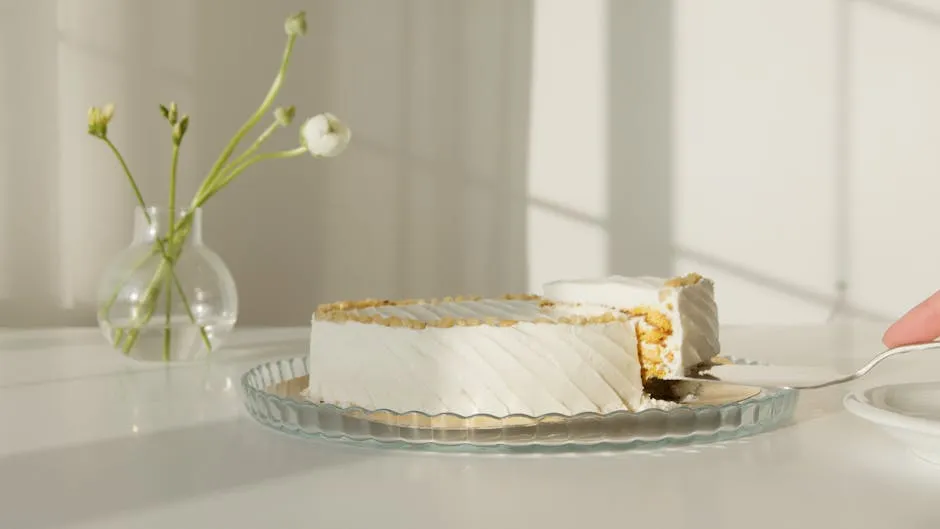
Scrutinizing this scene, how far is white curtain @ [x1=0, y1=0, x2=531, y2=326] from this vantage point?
96.8 inches

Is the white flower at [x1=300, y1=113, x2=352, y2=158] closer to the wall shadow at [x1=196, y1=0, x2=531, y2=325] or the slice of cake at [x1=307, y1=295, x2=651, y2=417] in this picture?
the slice of cake at [x1=307, y1=295, x2=651, y2=417]

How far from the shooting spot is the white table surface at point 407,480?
58 centimetres

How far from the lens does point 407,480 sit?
66cm

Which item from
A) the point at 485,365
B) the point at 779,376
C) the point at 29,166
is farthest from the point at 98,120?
the point at 29,166

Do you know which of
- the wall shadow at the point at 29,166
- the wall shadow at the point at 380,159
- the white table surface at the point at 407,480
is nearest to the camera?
the white table surface at the point at 407,480

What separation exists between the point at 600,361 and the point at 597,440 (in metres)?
0.10

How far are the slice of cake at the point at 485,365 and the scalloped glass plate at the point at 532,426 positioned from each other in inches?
0.8

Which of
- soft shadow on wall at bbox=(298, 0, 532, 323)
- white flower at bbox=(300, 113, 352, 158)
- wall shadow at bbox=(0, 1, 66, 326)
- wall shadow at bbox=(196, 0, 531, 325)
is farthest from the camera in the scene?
soft shadow on wall at bbox=(298, 0, 532, 323)

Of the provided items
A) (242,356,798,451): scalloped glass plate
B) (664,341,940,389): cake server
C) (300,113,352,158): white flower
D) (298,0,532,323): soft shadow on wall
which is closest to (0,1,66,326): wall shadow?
(298,0,532,323): soft shadow on wall

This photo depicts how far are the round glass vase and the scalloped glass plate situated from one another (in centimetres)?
46

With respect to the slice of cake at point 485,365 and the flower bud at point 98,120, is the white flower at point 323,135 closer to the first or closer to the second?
the flower bud at point 98,120

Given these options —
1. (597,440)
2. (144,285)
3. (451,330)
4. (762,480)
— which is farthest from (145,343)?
(762,480)

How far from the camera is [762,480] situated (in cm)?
66

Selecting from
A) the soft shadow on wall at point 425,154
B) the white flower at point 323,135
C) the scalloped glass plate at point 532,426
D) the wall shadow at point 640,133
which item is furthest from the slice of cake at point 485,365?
the wall shadow at point 640,133
